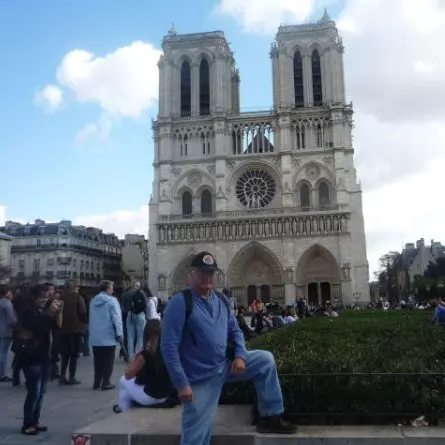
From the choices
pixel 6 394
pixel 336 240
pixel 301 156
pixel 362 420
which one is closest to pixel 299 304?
pixel 336 240

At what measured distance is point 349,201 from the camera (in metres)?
44.7

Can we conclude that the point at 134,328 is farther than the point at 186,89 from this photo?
No

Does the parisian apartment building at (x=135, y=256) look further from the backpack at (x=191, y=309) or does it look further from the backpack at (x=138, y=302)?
the backpack at (x=191, y=309)

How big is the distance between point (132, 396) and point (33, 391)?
1124mm

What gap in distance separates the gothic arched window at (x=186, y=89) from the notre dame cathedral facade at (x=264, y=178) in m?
0.13

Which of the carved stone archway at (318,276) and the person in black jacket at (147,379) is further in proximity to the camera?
the carved stone archway at (318,276)

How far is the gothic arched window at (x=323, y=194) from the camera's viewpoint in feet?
151

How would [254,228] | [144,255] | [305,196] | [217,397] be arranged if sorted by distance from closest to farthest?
[217,397] < [254,228] < [305,196] < [144,255]

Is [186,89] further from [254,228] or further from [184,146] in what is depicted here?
[254,228]

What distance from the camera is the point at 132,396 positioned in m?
5.79

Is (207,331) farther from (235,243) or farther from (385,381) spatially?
(235,243)

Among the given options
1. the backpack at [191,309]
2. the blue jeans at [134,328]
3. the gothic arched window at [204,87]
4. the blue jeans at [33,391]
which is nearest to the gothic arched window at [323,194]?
the gothic arched window at [204,87]

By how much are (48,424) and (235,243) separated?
3927 centimetres

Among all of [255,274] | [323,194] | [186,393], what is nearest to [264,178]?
[323,194]
